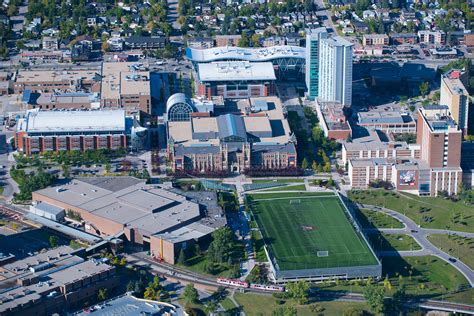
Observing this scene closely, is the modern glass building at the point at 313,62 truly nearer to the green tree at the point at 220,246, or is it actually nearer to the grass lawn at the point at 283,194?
the grass lawn at the point at 283,194


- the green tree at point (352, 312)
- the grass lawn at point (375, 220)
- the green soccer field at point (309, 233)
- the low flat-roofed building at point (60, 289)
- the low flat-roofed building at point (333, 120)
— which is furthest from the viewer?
the low flat-roofed building at point (333, 120)

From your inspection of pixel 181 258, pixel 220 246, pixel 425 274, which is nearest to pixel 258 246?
pixel 220 246

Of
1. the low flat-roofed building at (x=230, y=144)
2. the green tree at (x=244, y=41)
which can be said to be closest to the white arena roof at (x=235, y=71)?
the low flat-roofed building at (x=230, y=144)

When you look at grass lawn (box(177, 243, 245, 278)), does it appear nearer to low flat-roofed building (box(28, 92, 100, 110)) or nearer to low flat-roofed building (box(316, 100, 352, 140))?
low flat-roofed building (box(316, 100, 352, 140))

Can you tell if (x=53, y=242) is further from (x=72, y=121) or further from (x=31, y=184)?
(x=72, y=121)

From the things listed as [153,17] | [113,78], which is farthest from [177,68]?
[153,17]

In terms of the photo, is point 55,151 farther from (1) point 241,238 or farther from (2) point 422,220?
(2) point 422,220
